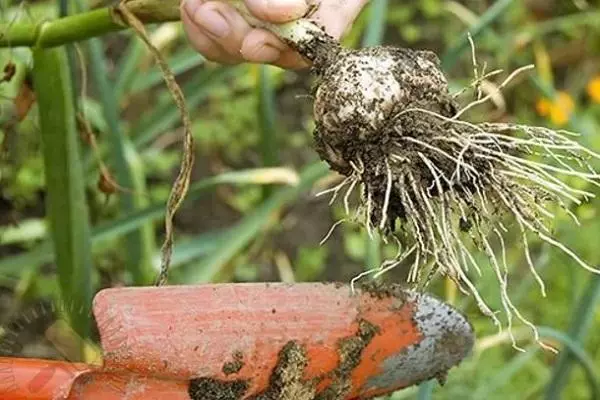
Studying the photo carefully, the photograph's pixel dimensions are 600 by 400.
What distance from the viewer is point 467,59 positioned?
2541mm

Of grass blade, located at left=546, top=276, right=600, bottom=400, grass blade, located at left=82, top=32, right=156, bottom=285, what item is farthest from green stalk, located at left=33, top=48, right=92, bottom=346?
grass blade, located at left=546, top=276, right=600, bottom=400

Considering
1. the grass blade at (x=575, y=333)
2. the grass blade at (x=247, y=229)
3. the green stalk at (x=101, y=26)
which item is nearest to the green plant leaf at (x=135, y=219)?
the grass blade at (x=247, y=229)

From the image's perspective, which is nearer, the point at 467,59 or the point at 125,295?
the point at 125,295

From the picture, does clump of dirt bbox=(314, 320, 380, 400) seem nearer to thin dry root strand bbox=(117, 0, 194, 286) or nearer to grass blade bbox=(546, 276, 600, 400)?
thin dry root strand bbox=(117, 0, 194, 286)

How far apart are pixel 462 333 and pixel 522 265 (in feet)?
3.97

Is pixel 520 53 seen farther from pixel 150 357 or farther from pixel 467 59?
pixel 150 357

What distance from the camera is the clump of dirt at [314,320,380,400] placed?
889 millimetres

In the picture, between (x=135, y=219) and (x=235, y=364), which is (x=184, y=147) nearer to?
(x=235, y=364)

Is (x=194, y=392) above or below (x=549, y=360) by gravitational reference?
above

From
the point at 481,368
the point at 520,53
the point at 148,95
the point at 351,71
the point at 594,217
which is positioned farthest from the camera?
the point at 520,53

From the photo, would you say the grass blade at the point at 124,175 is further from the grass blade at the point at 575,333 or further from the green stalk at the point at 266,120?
the grass blade at the point at 575,333

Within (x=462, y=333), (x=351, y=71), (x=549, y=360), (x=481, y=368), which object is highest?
(x=351, y=71)

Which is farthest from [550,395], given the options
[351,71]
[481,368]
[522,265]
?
[522,265]

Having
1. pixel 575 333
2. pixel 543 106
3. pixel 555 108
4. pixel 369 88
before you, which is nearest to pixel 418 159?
pixel 369 88
